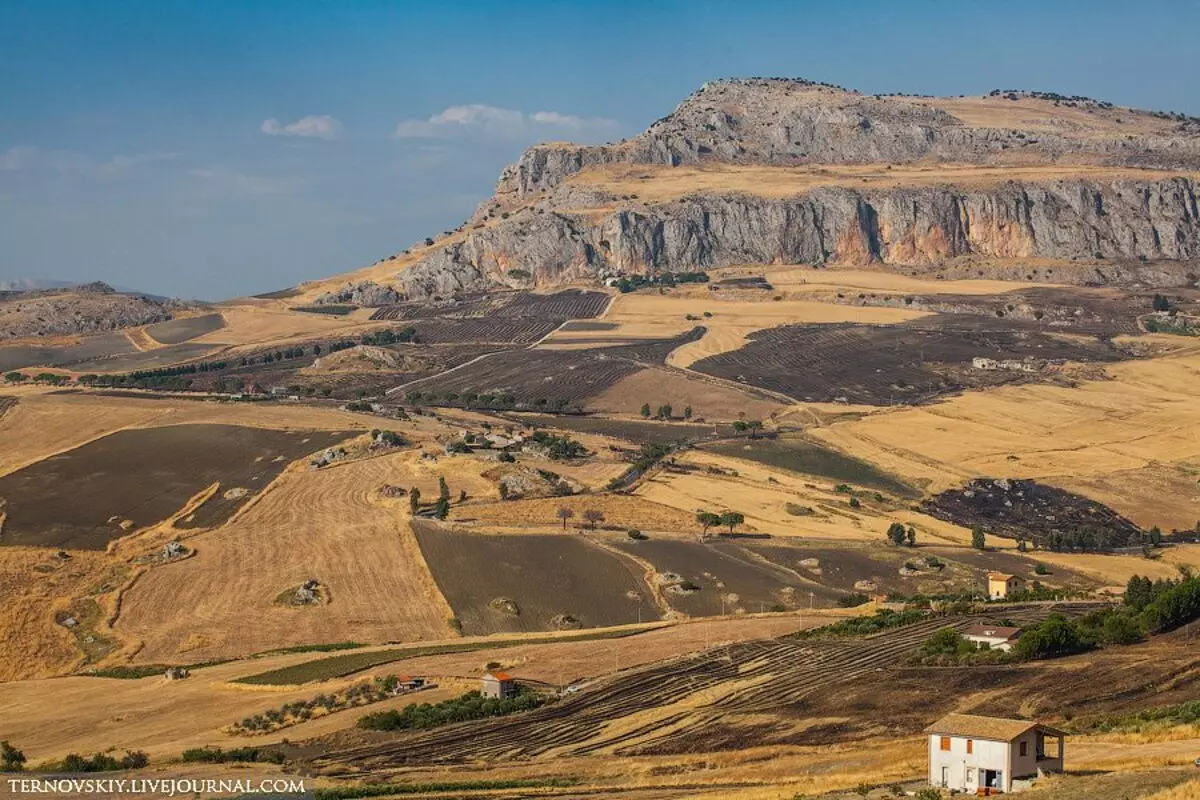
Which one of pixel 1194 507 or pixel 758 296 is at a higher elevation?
pixel 758 296

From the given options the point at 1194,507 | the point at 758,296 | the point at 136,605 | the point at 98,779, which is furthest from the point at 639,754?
the point at 758,296

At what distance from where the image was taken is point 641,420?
12975cm

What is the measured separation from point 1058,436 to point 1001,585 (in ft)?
156

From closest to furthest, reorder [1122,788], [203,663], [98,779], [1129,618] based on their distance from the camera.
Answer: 1. [1122,788]
2. [98,779]
3. [1129,618]
4. [203,663]

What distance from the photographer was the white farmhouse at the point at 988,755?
1341 inches

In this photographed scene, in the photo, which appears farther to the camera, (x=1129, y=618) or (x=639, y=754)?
(x=1129, y=618)

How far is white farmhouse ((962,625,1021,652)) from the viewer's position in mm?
55188

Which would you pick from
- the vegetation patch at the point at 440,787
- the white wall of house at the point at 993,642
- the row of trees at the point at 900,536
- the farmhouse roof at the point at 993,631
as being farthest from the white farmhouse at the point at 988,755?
the row of trees at the point at 900,536

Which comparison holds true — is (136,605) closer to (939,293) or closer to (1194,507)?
(1194,507)

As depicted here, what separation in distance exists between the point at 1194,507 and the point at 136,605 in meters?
69.0

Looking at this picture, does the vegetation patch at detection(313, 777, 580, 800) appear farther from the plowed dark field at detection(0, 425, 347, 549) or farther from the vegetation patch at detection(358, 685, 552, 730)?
the plowed dark field at detection(0, 425, 347, 549)

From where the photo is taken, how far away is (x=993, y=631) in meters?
56.5

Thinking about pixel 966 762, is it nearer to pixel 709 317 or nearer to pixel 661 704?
pixel 661 704

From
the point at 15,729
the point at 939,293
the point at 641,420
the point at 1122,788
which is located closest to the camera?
the point at 1122,788
